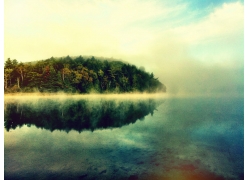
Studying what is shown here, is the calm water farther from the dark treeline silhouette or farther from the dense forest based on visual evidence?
the dense forest

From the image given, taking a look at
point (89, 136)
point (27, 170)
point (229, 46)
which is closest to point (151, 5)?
point (229, 46)

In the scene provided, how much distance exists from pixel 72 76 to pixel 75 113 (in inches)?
15.9

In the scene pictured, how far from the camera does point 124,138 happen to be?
7.83ft

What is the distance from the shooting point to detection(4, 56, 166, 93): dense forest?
2.44 meters

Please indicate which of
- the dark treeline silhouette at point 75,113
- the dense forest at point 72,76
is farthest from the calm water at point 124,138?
the dense forest at point 72,76

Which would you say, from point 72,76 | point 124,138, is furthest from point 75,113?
point 124,138

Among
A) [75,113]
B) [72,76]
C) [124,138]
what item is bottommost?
[124,138]

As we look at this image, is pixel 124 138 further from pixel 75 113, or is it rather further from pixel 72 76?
pixel 72 76

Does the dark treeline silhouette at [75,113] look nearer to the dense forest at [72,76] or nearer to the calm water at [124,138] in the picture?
the calm water at [124,138]

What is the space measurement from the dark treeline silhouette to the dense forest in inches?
5.3

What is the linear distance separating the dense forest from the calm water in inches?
4.6

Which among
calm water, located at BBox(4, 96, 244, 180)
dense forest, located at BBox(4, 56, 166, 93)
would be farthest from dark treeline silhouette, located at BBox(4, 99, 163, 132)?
dense forest, located at BBox(4, 56, 166, 93)

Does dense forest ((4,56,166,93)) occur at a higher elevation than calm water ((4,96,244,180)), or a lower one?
higher

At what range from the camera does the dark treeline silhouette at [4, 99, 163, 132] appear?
2406 millimetres
